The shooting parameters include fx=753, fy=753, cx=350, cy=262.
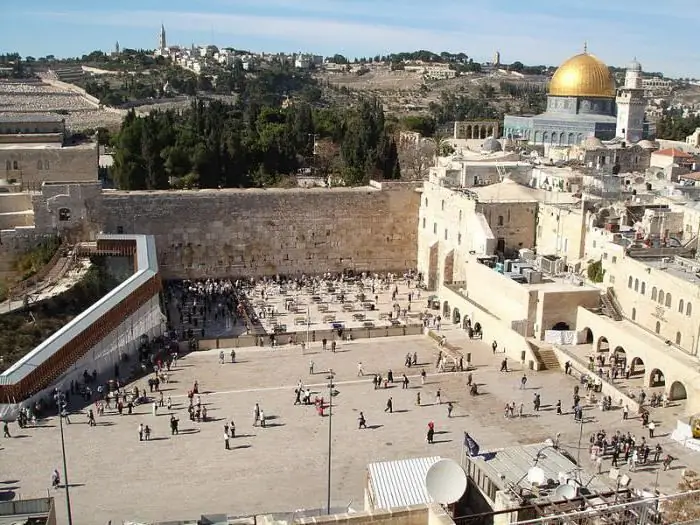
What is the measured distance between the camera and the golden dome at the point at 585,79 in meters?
50.9

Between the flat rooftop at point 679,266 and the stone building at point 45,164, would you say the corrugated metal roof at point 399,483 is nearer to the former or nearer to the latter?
the flat rooftop at point 679,266

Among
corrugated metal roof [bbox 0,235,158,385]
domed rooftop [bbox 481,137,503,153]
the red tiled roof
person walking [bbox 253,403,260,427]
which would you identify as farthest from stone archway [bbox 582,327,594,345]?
the red tiled roof

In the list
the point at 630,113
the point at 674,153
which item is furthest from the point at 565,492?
the point at 630,113

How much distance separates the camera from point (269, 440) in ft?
54.8

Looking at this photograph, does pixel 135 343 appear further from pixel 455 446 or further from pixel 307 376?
pixel 455 446

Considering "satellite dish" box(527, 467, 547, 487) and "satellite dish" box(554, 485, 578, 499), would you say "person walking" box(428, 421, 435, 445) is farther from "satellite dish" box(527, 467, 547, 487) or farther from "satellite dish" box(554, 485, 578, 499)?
"satellite dish" box(554, 485, 578, 499)

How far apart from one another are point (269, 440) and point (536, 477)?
28.9 ft

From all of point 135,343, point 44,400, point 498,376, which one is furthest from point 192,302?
point 498,376

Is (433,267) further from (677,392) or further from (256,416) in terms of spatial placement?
(256,416)

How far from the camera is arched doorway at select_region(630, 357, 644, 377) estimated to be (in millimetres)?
20266

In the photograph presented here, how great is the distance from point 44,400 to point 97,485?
4.24 metres

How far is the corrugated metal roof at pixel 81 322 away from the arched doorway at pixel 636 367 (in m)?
14.3

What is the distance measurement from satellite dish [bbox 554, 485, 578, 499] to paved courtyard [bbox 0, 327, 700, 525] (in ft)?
19.1

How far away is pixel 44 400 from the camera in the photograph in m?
17.9
